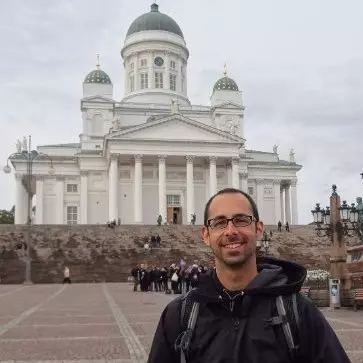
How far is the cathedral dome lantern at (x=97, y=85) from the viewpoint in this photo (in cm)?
8050

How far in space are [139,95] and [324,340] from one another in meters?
81.1

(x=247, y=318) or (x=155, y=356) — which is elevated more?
(x=247, y=318)

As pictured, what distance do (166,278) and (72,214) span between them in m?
42.0

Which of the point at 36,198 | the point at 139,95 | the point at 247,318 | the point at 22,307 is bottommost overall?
the point at 22,307

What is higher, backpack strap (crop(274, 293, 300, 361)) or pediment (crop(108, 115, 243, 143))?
pediment (crop(108, 115, 243, 143))

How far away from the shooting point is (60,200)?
74875 mm

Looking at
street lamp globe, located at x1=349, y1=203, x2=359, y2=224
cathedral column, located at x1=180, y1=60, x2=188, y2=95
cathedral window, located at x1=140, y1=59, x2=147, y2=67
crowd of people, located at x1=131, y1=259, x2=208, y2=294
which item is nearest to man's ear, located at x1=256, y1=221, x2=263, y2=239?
street lamp globe, located at x1=349, y1=203, x2=359, y2=224

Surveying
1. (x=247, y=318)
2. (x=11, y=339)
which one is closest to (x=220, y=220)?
(x=247, y=318)

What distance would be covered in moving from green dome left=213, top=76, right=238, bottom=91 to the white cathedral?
129mm

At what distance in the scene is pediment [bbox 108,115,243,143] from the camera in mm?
69250

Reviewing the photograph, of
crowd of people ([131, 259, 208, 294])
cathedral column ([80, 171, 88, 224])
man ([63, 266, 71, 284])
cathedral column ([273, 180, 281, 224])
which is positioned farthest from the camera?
cathedral column ([273, 180, 281, 224])

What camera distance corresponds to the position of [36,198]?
74875 mm

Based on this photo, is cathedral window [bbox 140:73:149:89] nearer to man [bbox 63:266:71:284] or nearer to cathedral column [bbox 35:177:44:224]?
cathedral column [bbox 35:177:44:224]

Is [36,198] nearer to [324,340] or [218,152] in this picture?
[218,152]
